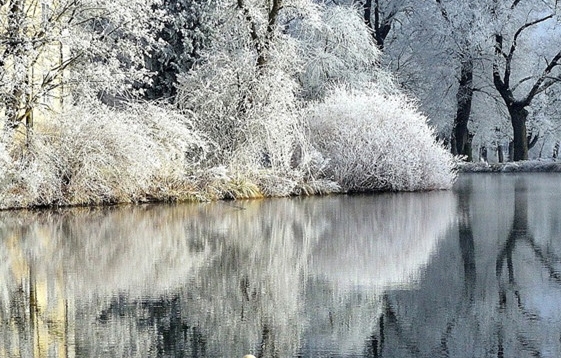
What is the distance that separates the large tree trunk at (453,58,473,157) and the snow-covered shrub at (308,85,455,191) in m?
18.1

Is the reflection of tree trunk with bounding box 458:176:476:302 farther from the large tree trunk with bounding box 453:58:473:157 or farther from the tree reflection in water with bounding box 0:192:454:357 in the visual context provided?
the large tree trunk with bounding box 453:58:473:157

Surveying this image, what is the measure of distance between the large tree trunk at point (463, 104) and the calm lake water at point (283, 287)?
28337 millimetres

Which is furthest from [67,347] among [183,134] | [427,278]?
[183,134]

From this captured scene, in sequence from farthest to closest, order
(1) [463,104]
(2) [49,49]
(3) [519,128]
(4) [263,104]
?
(1) [463,104] → (3) [519,128] → (4) [263,104] → (2) [49,49]

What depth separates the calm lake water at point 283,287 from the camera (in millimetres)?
6586

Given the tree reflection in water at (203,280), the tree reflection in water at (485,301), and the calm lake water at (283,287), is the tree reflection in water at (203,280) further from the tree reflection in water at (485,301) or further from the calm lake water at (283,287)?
the tree reflection in water at (485,301)

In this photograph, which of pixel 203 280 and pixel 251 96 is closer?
pixel 203 280

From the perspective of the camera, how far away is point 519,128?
146ft

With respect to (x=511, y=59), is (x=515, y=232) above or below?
below

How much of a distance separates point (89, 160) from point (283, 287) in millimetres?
12598

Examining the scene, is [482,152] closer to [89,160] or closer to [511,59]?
[511,59]

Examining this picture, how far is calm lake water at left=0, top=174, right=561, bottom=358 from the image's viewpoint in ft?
21.6

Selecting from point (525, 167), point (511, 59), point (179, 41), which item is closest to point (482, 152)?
point (511, 59)

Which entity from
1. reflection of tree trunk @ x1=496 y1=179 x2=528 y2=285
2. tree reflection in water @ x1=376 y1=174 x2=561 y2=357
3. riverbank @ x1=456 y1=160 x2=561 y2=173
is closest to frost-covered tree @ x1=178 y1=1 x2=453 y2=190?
reflection of tree trunk @ x1=496 y1=179 x2=528 y2=285
